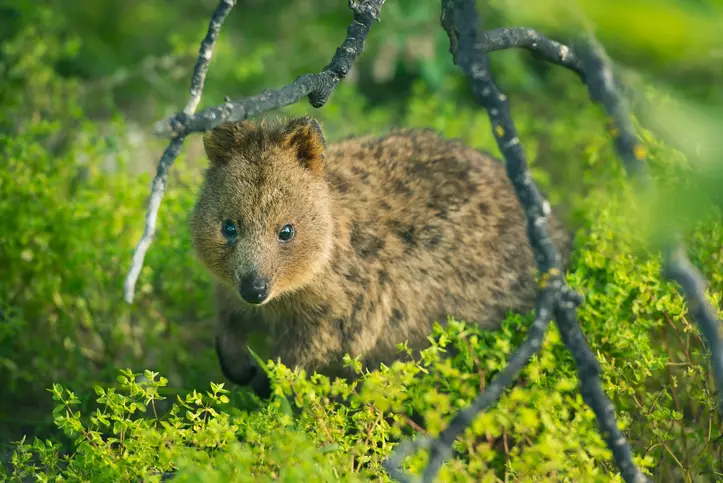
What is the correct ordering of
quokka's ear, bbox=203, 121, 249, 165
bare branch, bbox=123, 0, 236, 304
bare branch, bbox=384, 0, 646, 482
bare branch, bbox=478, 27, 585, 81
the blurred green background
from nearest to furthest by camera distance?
the blurred green background
bare branch, bbox=123, 0, 236, 304
bare branch, bbox=384, 0, 646, 482
bare branch, bbox=478, 27, 585, 81
quokka's ear, bbox=203, 121, 249, 165

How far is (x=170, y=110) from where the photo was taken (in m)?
7.93

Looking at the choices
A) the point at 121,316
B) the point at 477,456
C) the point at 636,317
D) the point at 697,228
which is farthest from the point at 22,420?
the point at 697,228

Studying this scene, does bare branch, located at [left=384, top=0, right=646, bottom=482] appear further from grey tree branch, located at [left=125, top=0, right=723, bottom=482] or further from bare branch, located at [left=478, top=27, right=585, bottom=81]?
bare branch, located at [left=478, top=27, right=585, bottom=81]

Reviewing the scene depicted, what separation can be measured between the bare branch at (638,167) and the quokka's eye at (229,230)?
7.16ft

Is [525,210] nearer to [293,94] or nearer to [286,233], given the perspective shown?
[293,94]

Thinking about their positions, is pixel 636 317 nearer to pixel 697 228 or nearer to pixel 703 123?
pixel 697 228

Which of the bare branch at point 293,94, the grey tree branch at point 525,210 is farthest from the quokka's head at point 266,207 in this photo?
the grey tree branch at point 525,210

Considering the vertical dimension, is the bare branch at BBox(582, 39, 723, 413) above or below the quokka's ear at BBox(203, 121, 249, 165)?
below

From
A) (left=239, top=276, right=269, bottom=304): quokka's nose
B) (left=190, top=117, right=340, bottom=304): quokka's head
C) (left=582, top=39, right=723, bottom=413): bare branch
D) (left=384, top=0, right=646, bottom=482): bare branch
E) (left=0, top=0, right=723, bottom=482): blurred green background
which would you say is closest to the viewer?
(left=0, top=0, right=723, bottom=482): blurred green background

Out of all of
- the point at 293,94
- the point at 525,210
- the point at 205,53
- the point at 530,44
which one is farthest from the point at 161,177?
the point at 530,44

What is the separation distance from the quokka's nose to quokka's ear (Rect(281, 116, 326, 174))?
725 mm

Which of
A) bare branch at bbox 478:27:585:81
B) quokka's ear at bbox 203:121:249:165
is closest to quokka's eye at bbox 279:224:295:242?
quokka's ear at bbox 203:121:249:165

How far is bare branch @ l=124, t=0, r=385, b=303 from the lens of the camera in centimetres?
279

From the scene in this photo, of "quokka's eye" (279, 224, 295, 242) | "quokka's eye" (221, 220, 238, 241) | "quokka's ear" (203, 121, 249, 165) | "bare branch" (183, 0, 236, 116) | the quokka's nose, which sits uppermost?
"quokka's ear" (203, 121, 249, 165)
